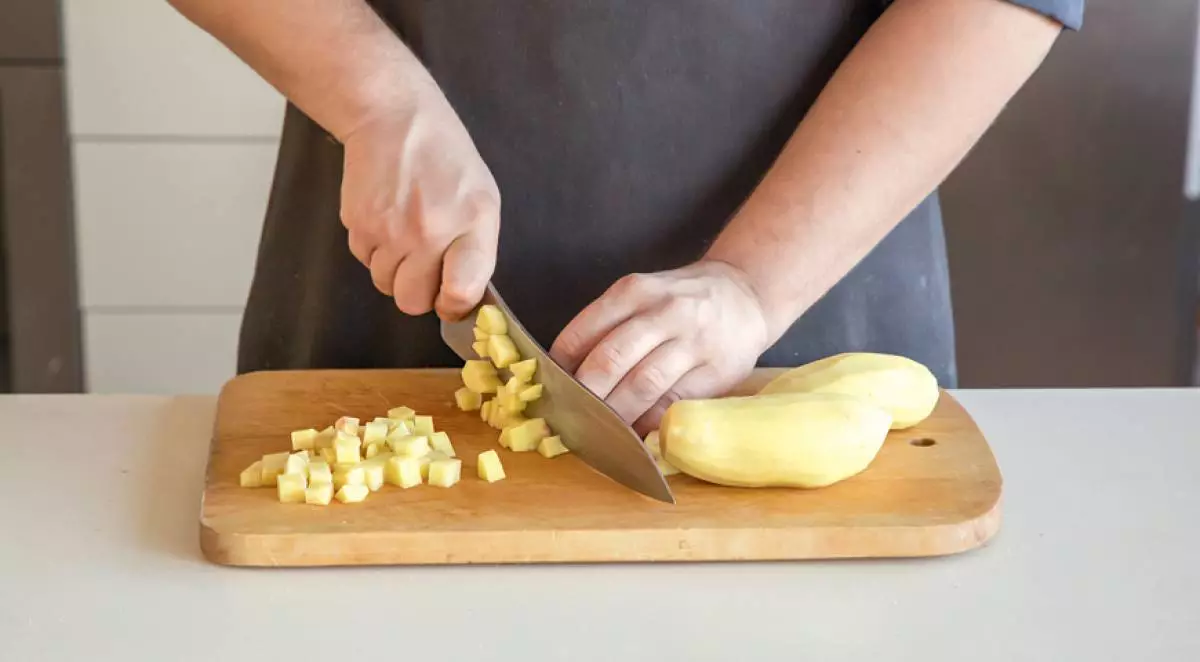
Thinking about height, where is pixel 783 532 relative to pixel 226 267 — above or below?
above

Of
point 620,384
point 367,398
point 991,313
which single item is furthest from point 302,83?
point 991,313

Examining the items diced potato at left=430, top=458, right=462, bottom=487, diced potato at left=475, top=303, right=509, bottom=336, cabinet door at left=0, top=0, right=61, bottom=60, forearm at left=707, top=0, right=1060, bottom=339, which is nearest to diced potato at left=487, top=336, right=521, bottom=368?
diced potato at left=475, top=303, right=509, bottom=336

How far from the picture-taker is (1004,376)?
8.58ft

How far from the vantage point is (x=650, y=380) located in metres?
1.03

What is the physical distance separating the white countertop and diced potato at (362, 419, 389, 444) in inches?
5.2

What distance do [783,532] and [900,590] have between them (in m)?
0.08

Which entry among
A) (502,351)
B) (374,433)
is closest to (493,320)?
(502,351)

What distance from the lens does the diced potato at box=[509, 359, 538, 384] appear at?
1.04 m

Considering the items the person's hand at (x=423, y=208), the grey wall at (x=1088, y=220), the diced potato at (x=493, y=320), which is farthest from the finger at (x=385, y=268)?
the grey wall at (x=1088, y=220)

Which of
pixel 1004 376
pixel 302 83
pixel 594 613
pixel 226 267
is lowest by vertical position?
pixel 1004 376

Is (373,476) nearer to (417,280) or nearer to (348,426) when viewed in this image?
(348,426)

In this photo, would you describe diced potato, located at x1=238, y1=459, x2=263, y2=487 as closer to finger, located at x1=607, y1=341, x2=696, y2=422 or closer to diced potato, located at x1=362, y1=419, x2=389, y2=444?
diced potato, located at x1=362, y1=419, x2=389, y2=444

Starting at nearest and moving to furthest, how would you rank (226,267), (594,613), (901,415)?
1. (594,613)
2. (901,415)
3. (226,267)

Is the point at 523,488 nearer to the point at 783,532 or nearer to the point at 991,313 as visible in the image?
the point at 783,532
